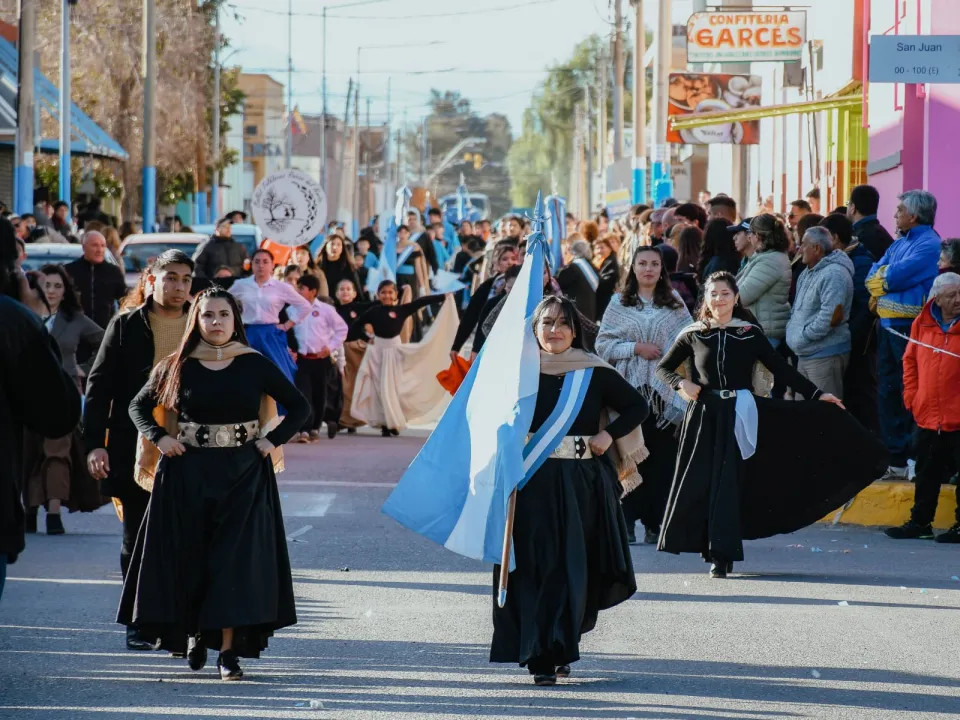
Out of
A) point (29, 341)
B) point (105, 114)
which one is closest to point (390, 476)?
point (29, 341)

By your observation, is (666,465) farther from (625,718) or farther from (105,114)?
(105,114)

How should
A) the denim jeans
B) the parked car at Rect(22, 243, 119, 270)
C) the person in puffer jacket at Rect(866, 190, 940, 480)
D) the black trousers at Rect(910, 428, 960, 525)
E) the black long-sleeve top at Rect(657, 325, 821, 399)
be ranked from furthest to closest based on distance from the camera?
the parked car at Rect(22, 243, 119, 270) → the denim jeans → the person in puffer jacket at Rect(866, 190, 940, 480) → the black trousers at Rect(910, 428, 960, 525) → the black long-sleeve top at Rect(657, 325, 821, 399)

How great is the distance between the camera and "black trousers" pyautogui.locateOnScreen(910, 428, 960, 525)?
38.4ft

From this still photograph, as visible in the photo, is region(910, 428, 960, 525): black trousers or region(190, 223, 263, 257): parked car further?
region(190, 223, 263, 257): parked car

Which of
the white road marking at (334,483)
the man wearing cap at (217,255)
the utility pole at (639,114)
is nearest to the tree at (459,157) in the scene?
the utility pole at (639,114)

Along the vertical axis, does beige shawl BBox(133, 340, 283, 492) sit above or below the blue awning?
below

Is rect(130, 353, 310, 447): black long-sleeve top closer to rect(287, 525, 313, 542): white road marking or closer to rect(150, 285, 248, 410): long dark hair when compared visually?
rect(150, 285, 248, 410): long dark hair

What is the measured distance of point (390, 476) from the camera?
15.1 meters

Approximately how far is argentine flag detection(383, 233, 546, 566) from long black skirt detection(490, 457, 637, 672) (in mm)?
167

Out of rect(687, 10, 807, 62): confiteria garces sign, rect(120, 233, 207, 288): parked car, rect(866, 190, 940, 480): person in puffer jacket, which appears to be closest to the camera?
rect(866, 190, 940, 480): person in puffer jacket

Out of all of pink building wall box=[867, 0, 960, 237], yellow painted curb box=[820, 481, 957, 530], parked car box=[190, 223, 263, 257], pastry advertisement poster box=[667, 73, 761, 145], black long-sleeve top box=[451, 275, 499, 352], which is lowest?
yellow painted curb box=[820, 481, 957, 530]

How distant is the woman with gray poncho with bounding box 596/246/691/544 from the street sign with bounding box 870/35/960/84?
326cm

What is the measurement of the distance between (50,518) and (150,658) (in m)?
4.23

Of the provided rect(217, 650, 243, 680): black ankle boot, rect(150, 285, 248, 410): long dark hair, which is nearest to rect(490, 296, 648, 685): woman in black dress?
rect(217, 650, 243, 680): black ankle boot
